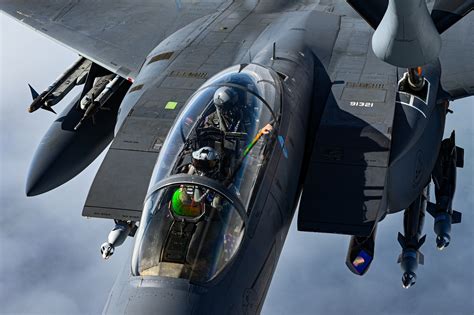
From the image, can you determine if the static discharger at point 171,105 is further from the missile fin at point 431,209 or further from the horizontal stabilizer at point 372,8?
the missile fin at point 431,209

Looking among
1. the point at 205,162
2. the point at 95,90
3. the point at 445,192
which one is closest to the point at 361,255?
the point at 445,192

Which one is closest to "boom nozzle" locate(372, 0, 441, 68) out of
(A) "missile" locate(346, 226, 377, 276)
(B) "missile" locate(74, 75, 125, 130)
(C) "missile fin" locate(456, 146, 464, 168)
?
(A) "missile" locate(346, 226, 377, 276)

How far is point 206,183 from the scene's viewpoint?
805 cm

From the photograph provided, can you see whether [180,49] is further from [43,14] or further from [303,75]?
[43,14]

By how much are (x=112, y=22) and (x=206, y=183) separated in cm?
649

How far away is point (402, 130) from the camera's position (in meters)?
10.5

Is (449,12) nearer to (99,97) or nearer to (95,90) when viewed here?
(99,97)

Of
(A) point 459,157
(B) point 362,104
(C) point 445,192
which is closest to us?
(B) point 362,104

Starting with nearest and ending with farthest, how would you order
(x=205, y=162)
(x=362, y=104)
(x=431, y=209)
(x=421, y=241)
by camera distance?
(x=205, y=162) < (x=362, y=104) < (x=421, y=241) < (x=431, y=209)

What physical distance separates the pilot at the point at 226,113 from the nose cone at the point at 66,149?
399 centimetres

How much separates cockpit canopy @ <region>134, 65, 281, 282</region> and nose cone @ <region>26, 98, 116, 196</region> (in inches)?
142

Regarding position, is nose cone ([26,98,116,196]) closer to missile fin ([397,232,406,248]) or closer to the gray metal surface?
the gray metal surface

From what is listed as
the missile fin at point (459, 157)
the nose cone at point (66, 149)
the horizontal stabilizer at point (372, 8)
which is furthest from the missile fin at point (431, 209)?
the nose cone at point (66, 149)

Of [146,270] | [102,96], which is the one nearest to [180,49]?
[102,96]
